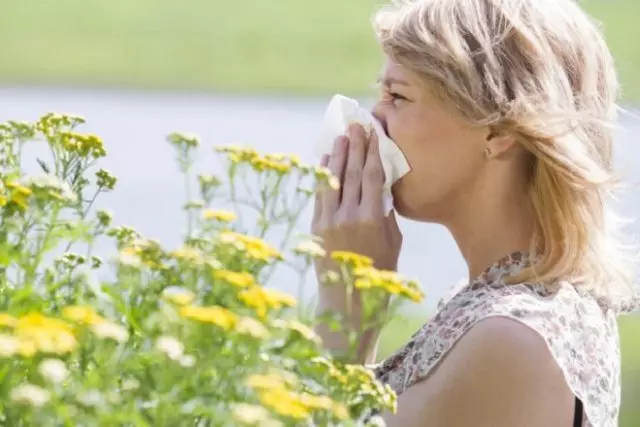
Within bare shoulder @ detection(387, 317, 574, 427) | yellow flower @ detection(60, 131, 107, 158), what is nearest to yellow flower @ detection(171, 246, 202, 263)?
yellow flower @ detection(60, 131, 107, 158)

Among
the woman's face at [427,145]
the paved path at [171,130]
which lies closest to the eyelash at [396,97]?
the woman's face at [427,145]

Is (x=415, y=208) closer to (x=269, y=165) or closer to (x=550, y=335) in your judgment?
(x=550, y=335)

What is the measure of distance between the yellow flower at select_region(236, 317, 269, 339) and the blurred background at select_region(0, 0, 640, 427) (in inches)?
145

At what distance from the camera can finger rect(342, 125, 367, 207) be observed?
150 cm

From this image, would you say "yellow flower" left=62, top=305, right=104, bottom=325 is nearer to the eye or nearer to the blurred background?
the eye

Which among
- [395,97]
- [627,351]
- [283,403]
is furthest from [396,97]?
[627,351]

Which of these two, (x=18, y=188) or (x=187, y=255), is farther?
(x=18, y=188)

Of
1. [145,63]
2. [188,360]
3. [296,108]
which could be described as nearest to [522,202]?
[188,360]

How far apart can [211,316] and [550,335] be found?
0.68 m

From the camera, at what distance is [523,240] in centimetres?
151

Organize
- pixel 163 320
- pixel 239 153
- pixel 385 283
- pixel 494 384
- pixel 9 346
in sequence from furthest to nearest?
pixel 494 384 → pixel 239 153 → pixel 385 283 → pixel 163 320 → pixel 9 346

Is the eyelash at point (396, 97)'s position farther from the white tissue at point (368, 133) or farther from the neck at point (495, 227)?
the neck at point (495, 227)

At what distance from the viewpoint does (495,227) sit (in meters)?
1.51

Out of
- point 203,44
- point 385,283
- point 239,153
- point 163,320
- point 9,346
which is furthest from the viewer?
point 203,44
